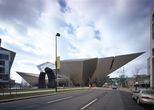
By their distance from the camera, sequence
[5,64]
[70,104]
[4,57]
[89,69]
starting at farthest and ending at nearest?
[89,69] → [4,57] → [5,64] → [70,104]

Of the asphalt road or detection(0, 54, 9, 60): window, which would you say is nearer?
the asphalt road

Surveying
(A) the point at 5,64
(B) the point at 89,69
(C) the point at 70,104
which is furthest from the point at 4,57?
(C) the point at 70,104

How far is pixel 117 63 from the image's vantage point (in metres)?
130

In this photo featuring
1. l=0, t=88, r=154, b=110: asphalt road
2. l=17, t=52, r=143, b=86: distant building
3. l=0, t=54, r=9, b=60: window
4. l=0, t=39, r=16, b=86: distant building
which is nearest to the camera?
l=0, t=88, r=154, b=110: asphalt road

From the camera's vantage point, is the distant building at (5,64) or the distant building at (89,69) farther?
the distant building at (89,69)

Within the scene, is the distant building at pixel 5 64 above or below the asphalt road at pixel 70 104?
above

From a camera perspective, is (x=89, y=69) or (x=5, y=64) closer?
(x=5, y=64)

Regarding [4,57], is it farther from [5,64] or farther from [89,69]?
[89,69]

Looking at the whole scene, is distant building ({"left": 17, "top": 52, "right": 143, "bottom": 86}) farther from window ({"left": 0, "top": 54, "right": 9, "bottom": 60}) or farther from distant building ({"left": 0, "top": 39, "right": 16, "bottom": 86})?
window ({"left": 0, "top": 54, "right": 9, "bottom": 60})

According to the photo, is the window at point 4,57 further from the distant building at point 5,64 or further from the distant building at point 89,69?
the distant building at point 89,69

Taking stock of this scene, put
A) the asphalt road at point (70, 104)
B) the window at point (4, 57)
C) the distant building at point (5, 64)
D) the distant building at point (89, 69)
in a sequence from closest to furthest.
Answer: the asphalt road at point (70, 104)
the distant building at point (5, 64)
the window at point (4, 57)
the distant building at point (89, 69)

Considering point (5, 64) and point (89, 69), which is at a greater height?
point (5, 64)

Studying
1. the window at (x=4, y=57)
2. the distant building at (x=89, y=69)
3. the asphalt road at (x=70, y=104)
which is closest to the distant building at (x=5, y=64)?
the window at (x=4, y=57)

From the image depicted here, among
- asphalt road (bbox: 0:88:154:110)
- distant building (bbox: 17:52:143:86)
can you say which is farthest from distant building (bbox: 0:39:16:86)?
asphalt road (bbox: 0:88:154:110)
